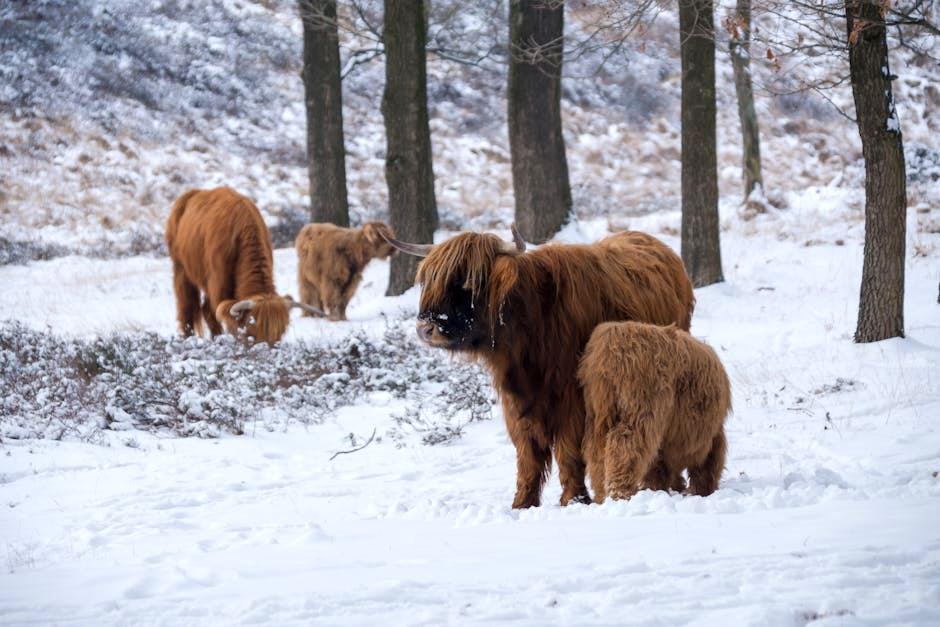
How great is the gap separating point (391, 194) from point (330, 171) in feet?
11.0

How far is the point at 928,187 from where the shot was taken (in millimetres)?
19391

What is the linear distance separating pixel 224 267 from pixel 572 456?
7002mm

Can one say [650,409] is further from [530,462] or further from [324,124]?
[324,124]

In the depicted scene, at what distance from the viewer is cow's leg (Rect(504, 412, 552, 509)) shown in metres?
5.25

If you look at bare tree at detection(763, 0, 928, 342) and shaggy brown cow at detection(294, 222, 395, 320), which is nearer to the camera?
bare tree at detection(763, 0, 928, 342)

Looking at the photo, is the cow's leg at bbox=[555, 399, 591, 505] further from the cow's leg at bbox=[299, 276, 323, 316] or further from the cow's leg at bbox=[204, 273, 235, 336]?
the cow's leg at bbox=[299, 276, 323, 316]

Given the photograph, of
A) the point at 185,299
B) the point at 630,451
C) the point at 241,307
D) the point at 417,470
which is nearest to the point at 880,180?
the point at 630,451

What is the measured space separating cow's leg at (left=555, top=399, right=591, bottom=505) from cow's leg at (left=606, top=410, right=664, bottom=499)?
1.15 feet

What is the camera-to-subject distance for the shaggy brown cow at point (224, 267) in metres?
10.4

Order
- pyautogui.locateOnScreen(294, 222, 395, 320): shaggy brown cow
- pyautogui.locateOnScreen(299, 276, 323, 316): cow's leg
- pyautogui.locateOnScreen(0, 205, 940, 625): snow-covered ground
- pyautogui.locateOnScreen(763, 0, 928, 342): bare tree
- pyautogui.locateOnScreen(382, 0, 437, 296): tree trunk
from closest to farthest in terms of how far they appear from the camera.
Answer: pyautogui.locateOnScreen(0, 205, 940, 625): snow-covered ground → pyautogui.locateOnScreen(763, 0, 928, 342): bare tree → pyautogui.locateOnScreen(382, 0, 437, 296): tree trunk → pyautogui.locateOnScreen(294, 222, 395, 320): shaggy brown cow → pyautogui.locateOnScreen(299, 276, 323, 316): cow's leg

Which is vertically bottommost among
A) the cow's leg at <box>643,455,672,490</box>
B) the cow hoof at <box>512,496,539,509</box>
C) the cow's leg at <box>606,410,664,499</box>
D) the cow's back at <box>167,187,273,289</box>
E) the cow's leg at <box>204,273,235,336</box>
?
the cow hoof at <box>512,496,539,509</box>

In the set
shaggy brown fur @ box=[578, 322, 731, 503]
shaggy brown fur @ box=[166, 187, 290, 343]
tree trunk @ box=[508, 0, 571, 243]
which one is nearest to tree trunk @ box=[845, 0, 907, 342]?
shaggy brown fur @ box=[578, 322, 731, 503]

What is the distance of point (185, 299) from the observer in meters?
12.2

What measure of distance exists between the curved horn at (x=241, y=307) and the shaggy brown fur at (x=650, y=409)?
6.09 m
